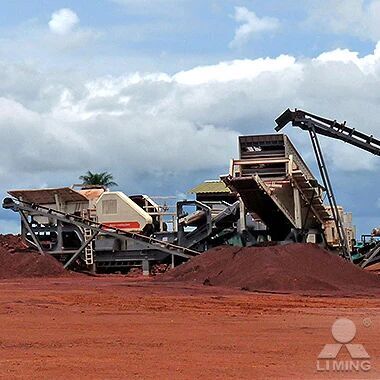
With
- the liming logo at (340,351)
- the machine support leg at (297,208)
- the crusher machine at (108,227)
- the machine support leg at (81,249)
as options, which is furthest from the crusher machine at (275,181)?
the liming logo at (340,351)

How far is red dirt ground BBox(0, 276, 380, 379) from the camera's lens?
9.23m

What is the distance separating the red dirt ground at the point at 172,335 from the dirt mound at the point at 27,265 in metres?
12.9

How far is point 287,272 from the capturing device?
24.6m

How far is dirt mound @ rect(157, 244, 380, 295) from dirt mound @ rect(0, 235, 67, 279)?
799 centimetres

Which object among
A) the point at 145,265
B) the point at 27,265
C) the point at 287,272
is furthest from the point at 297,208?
the point at 27,265

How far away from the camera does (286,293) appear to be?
2275 centimetres

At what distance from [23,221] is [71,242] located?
7.63ft

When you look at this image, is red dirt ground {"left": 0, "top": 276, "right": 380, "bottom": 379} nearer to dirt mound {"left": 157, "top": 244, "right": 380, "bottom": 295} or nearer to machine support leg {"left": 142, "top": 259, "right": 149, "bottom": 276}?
dirt mound {"left": 157, "top": 244, "right": 380, "bottom": 295}

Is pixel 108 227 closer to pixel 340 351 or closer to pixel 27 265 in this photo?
pixel 27 265

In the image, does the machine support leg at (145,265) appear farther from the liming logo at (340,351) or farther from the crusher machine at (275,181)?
the liming logo at (340,351)

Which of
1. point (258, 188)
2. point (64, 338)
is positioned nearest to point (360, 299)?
point (258, 188)

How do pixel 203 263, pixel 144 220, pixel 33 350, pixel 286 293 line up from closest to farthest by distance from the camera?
pixel 33 350, pixel 286 293, pixel 203 263, pixel 144 220

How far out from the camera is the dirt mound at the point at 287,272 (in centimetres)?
2408

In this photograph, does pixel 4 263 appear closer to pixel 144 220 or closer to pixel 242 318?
pixel 144 220
